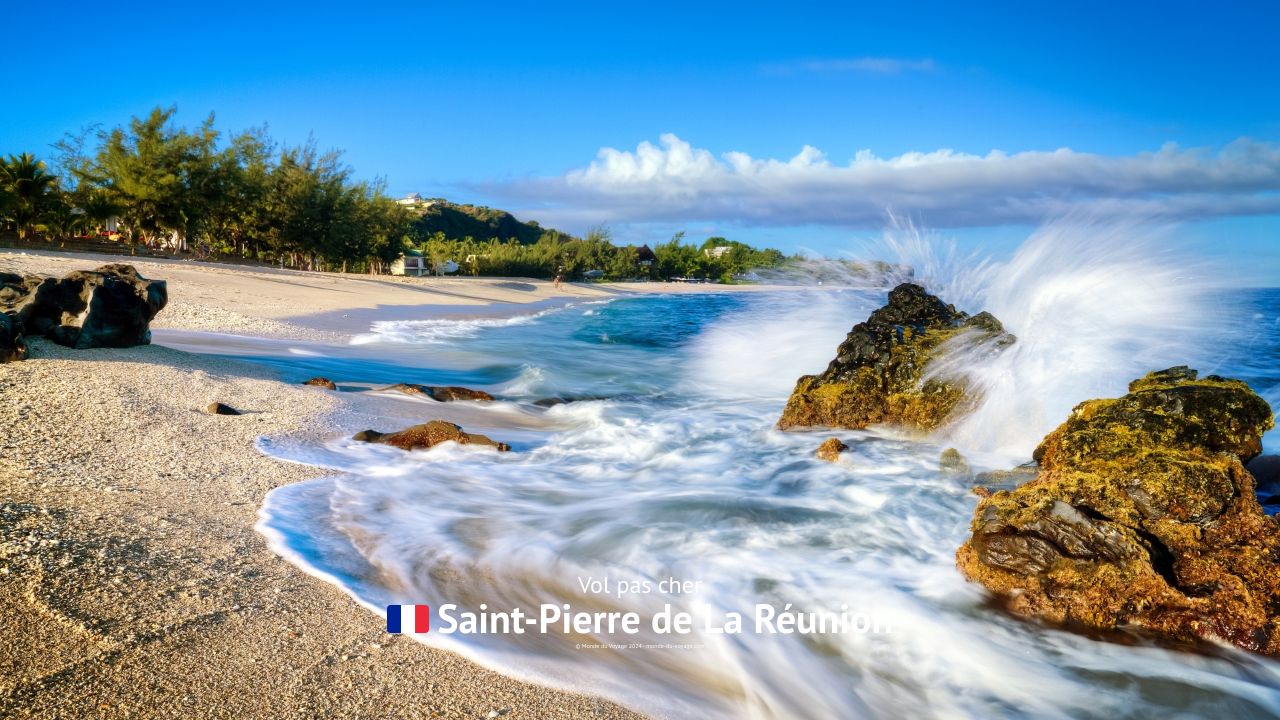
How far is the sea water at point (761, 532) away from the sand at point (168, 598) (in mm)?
252

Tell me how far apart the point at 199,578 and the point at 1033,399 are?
6774 millimetres

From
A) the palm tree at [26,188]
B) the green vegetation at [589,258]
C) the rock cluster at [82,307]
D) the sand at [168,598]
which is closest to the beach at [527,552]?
the sand at [168,598]

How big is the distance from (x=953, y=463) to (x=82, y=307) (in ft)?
26.7

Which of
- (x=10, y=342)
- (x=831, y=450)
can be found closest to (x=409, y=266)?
(x=10, y=342)

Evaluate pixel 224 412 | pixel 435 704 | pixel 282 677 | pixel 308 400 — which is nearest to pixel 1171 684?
pixel 435 704

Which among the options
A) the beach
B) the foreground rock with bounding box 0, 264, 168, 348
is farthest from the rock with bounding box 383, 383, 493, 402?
the foreground rock with bounding box 0, 264, 168, 348

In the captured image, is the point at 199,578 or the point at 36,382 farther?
the point at 36,382

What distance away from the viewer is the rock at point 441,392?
881 cm

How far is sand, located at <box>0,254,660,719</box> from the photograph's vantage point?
235 centimetres

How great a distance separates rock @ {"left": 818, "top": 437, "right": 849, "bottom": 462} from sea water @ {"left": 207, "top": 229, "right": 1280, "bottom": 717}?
0.40 feet

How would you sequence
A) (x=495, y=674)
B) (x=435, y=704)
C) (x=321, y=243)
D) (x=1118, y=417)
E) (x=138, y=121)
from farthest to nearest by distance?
(x=321, y=243), (x=138, y=121), (x=1118, y=417), (x=495, y=674), (x=435, y=704)

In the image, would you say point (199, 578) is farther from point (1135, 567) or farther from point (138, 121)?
point (138, 121)

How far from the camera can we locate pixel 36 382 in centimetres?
582

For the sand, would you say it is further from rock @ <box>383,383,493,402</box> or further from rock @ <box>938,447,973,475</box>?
rock @ <box>938,447,973,475</box>
